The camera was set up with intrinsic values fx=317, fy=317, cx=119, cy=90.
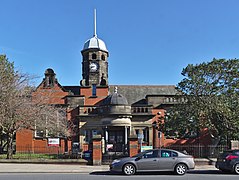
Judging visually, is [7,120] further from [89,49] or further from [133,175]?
[89,49]

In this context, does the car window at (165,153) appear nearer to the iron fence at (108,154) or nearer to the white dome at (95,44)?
the iron fence at (108,154)

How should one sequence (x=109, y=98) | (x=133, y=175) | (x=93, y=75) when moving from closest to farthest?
(x=133, y=175) < (x=109, y=98) < (x=93, y=75)

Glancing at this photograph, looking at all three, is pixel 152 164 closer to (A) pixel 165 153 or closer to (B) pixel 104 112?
(A) pixel 165 153

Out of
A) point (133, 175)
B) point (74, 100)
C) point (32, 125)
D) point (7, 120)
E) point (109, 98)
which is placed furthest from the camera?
point (74, 100)

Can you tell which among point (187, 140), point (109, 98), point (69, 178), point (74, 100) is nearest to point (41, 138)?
point (74, 100)

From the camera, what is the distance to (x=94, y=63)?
39.6m

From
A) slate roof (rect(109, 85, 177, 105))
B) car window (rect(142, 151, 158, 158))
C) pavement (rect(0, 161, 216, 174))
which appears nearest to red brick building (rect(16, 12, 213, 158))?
slate roof (rect(109, 85, 177, 105))

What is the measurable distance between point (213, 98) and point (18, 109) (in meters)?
14.5

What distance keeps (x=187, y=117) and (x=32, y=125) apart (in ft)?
40.2

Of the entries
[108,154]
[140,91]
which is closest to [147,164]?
[108,154]

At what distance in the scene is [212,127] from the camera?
79.9 ft

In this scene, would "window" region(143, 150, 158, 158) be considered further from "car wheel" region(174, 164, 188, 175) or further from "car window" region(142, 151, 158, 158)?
"car wheel" region(174, 164, 188, 175)

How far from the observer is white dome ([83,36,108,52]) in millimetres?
40200

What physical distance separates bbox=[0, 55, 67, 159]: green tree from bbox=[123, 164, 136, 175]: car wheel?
9.95 meters
